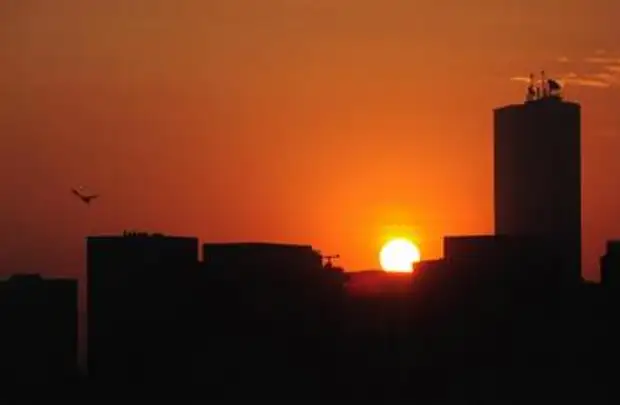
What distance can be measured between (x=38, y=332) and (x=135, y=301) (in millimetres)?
13646

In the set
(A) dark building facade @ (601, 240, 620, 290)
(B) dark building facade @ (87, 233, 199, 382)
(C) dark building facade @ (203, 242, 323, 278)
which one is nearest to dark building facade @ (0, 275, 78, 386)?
(B) dark building facade @ (87, 233, 199, 382)

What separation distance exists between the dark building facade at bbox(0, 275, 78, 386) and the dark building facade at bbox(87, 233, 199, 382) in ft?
11.6

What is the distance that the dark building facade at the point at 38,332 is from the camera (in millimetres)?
191500

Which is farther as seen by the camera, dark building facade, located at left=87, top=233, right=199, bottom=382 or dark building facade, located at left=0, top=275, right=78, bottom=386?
dark building facade, located at left=0, top=275, right=78, bottom=386

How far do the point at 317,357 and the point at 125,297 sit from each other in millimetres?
25987

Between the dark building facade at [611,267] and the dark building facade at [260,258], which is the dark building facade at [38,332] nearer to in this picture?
the dark building facade at [260,258]

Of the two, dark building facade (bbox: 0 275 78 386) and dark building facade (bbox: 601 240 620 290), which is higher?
dark building facade (bbox: 601 240 620 290)

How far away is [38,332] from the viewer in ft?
634

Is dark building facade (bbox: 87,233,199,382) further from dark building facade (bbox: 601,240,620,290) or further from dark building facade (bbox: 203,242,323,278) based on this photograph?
dark building facade (bbox: 601,240,620,290)

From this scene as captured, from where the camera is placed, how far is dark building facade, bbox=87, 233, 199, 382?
190 meters

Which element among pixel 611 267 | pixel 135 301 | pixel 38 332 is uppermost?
pixel 611 267

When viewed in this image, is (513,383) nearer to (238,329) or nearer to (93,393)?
(238,329)

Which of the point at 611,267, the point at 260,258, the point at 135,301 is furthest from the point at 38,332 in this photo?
the point at 611,267

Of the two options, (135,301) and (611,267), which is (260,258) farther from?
(611,267)
